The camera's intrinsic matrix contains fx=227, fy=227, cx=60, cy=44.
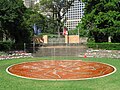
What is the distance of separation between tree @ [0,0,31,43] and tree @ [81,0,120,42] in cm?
949

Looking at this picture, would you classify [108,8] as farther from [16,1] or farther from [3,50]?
[3,50]

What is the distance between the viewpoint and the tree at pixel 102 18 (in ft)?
102

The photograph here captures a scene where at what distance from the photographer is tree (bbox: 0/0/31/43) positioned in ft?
93.0

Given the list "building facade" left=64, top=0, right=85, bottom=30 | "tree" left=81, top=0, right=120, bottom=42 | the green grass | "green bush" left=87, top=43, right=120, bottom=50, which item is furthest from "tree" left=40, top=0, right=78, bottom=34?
the green grass

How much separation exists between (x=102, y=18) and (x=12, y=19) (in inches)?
484

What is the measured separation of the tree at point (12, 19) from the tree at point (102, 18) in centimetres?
949

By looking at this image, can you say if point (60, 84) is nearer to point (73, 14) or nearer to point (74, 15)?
point (73, 14)

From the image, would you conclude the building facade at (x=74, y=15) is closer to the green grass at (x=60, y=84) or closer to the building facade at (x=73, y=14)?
the building facade at (x=73, y=14)

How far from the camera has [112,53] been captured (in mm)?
28344

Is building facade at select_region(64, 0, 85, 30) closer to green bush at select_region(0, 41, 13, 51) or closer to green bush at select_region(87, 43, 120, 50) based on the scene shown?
green bush at select_region(87, 43, 120, 50)

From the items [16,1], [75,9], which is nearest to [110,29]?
[16,1]

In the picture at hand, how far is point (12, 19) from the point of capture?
28547mm

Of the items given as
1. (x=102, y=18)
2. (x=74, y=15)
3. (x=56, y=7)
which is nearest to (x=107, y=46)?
(x=102, y=18)

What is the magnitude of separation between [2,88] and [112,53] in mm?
18817
